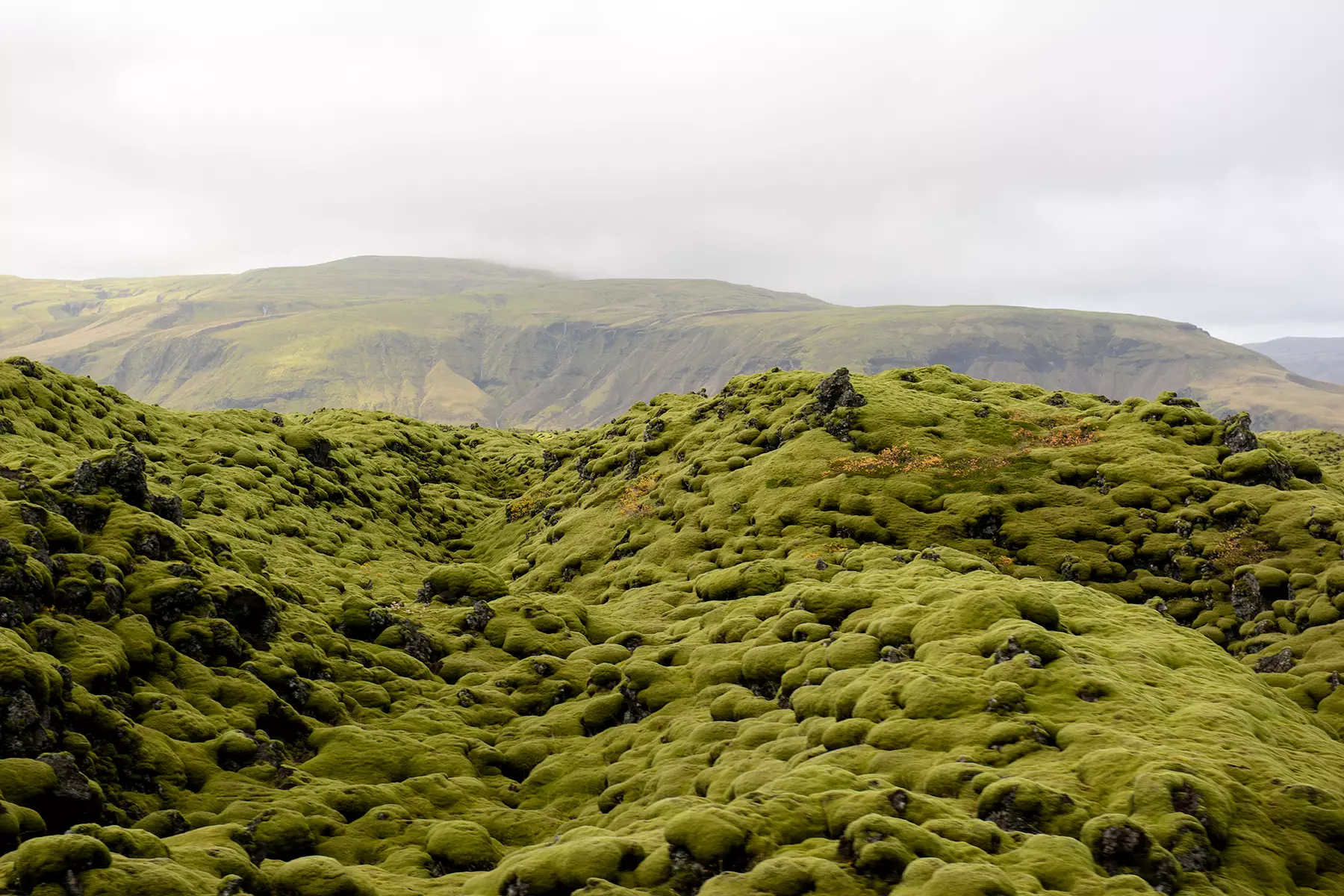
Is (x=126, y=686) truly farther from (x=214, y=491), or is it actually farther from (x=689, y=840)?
(x=214, y=491)

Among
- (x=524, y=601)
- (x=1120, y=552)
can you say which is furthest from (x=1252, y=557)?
(x=524, y=601)

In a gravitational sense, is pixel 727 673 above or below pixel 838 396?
below

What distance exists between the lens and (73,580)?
3062cm

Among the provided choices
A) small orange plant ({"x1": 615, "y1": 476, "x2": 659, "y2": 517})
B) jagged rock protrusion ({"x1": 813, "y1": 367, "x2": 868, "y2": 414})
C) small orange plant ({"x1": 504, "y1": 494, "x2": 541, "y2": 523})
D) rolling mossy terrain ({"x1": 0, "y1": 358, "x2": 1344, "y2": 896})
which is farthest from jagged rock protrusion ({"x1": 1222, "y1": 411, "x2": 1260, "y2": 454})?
small orange plant ({"x1": 504, "y1": 494, "x2": 541, "y2": 523})

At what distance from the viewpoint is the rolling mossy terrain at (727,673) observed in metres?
20.0

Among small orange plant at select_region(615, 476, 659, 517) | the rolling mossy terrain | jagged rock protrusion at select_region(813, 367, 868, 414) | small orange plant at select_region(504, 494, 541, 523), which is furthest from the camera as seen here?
small orange plant at select_region(504, 494, 541, 523)

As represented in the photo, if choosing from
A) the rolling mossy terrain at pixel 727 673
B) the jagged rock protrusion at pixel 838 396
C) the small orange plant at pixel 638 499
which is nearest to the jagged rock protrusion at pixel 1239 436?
the rolling mossy terrain at pixel 727 673

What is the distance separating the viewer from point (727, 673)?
35438mm

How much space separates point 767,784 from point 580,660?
1843cm

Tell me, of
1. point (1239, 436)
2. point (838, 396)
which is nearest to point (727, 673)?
point (838, 396)

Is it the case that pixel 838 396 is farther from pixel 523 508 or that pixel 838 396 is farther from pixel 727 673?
pixel 727 673

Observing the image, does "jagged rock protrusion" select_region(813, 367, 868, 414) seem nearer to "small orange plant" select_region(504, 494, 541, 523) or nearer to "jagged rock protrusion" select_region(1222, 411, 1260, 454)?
"jagged rock protrusion" select_region(1222, 411, 1260, 454)

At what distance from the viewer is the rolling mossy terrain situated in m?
20.0

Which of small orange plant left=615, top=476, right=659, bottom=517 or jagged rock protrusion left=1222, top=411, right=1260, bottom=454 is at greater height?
jagged rock protrusion left=1222, top=411, right=1260, bottom=454
